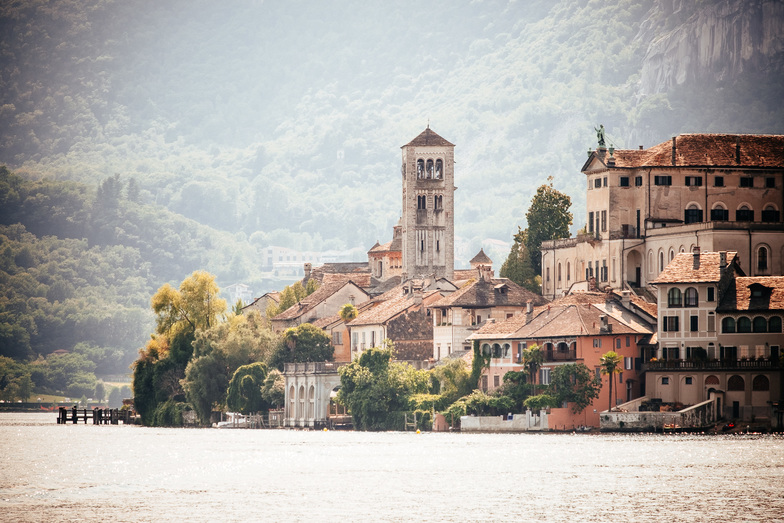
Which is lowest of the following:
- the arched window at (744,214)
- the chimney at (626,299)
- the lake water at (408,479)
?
the lake water at (408,479)

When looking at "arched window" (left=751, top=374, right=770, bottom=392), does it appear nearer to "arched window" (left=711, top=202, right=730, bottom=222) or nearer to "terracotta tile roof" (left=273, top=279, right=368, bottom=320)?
"arched window" (left=711, top=202, right=730, bottom=222)

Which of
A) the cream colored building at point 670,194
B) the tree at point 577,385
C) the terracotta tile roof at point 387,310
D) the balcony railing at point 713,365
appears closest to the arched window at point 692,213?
the cream colored building at point 670,194

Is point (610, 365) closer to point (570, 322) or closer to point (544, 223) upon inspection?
point (570, 322)

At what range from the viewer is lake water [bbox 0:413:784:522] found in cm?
5672

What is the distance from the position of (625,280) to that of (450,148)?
48.8 meters

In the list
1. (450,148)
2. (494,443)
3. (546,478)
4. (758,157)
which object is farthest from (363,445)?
(450,148)

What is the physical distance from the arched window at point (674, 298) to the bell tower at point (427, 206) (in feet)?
218

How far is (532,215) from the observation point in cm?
15212

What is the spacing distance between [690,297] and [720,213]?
78.8 ft

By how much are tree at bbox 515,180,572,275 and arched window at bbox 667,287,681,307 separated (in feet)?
Answer: 146

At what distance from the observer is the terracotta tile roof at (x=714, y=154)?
12812 cm

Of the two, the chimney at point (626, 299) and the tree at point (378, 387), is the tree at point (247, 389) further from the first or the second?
the chimney at point (626, 299)

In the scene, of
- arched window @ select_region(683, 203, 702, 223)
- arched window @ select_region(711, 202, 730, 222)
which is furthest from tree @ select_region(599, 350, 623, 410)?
arched window @ select_region(711, 202, 730, 222)

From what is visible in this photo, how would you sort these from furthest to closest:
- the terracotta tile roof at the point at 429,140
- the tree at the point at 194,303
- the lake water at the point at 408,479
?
the terracotta tile roof at the point at 429,140
the tree at the point at 194,303
the lake water at the point at 408,479
